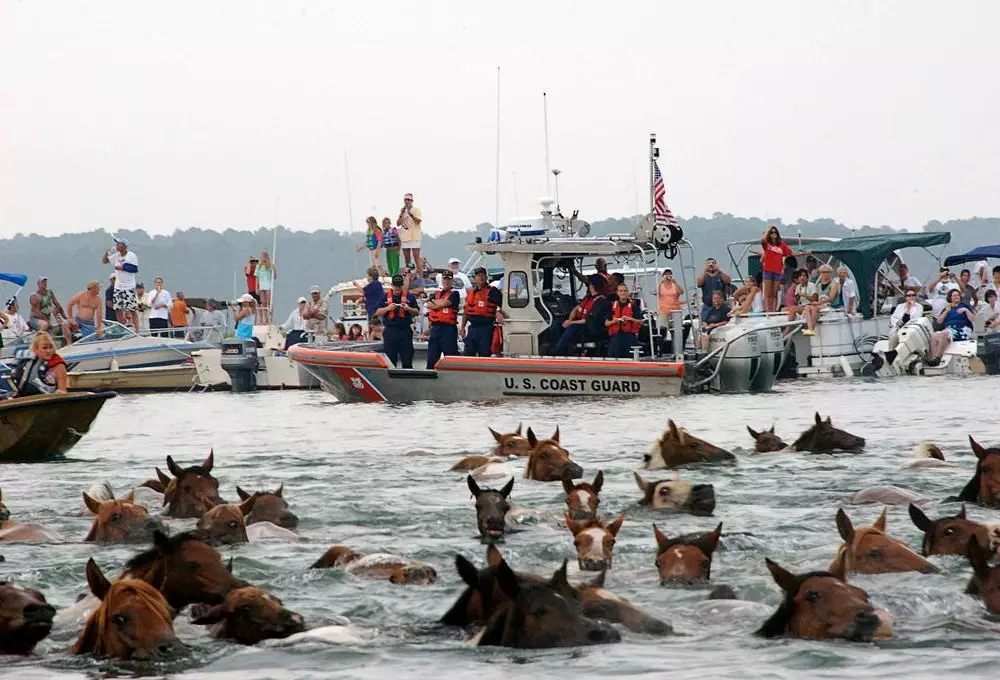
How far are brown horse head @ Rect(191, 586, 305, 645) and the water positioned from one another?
0.10m

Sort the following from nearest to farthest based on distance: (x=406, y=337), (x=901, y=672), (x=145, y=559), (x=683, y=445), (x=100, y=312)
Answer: (x=901, y=672), (x=145, y=559), (x=683, y=445), (x=406, y=337), (x=100, y=312)

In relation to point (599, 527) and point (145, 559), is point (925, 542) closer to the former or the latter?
point (599, 527)

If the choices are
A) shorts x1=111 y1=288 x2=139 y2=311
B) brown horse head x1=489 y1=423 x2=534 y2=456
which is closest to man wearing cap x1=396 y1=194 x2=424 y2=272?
shorts x1=111 y1=288 x2=139 y2=311

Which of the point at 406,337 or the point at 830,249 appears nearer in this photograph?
the point at 406,337

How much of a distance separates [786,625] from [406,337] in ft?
63.6

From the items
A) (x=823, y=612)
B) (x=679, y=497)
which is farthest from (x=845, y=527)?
(x=679, y=497)

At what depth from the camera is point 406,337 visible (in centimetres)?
2648

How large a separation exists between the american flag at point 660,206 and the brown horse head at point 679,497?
518 inches

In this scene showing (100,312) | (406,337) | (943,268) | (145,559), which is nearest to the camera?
(145,559)

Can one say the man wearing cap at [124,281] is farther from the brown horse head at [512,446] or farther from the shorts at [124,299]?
the brown horse head at [512,446]

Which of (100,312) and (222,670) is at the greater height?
(100,312)

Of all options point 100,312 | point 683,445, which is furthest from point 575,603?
point 100,312

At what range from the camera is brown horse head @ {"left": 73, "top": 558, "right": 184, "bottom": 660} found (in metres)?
7.05

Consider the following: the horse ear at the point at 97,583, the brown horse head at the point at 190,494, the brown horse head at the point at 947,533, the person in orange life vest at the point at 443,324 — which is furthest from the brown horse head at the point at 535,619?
the person in orange life vest at the point at 443,324
